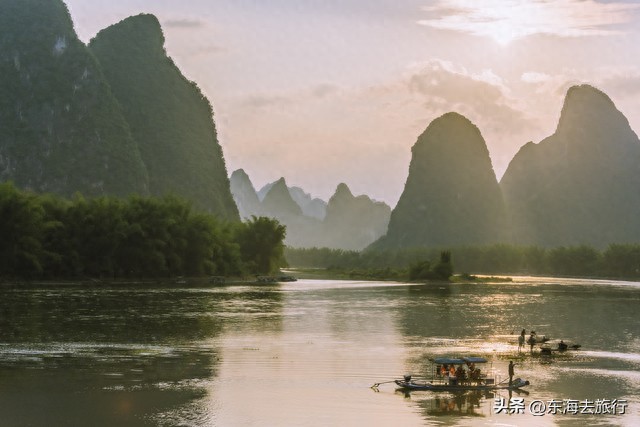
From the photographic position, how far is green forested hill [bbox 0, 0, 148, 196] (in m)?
172

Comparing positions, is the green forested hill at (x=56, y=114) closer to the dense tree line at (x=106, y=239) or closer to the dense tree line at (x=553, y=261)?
the dense tree line at (x=106, y=239)

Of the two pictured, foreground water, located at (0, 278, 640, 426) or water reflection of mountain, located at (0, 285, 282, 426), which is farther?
foreground water, located at (0, 278, 640, 426)

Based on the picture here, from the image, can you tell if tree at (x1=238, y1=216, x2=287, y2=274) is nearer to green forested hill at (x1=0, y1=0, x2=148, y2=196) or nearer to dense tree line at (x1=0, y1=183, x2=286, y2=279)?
dense tree line at (x1=0, y1=183, x2=286, y2=279)

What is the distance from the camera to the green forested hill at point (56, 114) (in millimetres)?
171750

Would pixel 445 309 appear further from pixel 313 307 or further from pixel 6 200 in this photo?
pixel 6 200

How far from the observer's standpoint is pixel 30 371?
116ft

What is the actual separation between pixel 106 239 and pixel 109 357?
6211cm

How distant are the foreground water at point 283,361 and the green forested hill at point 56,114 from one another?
102 metres

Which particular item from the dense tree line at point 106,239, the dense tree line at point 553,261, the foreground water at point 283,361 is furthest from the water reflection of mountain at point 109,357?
the dense tree line at point 553,261

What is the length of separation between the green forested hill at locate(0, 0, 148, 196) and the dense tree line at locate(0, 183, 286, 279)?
62.2m

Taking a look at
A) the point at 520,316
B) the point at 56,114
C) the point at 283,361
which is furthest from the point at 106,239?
the point at 56,114

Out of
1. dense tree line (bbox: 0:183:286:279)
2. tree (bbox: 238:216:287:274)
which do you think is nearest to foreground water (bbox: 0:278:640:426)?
dense tree line (bbox: 0:183:286:279)

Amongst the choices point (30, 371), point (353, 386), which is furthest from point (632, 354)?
point (30, 371)

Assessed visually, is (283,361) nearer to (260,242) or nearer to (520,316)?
(520,316)
